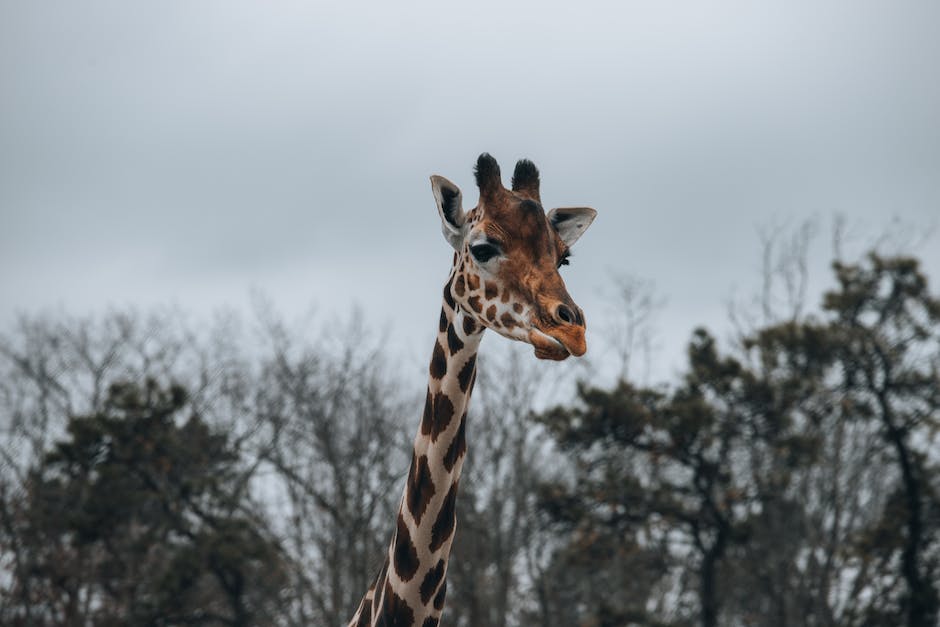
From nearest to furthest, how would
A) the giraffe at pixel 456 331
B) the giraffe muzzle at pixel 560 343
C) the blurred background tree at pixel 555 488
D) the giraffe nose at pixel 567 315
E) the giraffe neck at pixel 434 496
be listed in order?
the giraffe muzzle at pixel 560 343
the giraffe nose at pixel 567 315
the giraffe at pixel 456 331
the giraffe neck at pixel 434 496
the blurred background tree at pixel 555 488

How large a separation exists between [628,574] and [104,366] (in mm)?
13510

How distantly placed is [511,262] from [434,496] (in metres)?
1.22

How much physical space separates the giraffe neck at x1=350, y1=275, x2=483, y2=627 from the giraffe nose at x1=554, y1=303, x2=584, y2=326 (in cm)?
85

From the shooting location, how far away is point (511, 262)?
5062 mm

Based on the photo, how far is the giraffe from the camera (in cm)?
510

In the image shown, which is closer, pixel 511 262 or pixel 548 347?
pixel 548 347

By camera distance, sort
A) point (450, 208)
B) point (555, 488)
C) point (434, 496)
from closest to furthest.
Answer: point (434, 496)
point (450, 208)
point (555, 488)

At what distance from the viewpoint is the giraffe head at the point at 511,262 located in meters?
4.63

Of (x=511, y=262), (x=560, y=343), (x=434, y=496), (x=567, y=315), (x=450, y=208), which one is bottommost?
(x=434, y=496)

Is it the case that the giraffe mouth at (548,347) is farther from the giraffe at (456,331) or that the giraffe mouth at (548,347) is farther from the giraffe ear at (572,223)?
the giraffe ear at (572,223)

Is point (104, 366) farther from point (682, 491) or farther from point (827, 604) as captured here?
point (827, 604)

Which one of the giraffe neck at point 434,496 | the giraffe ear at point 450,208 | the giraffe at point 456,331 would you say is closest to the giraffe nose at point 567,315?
the giraffe at point 456,331

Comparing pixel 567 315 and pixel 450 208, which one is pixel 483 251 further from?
pixel 567 315

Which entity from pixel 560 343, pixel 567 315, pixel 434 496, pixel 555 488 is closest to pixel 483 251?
pixel 567 315
